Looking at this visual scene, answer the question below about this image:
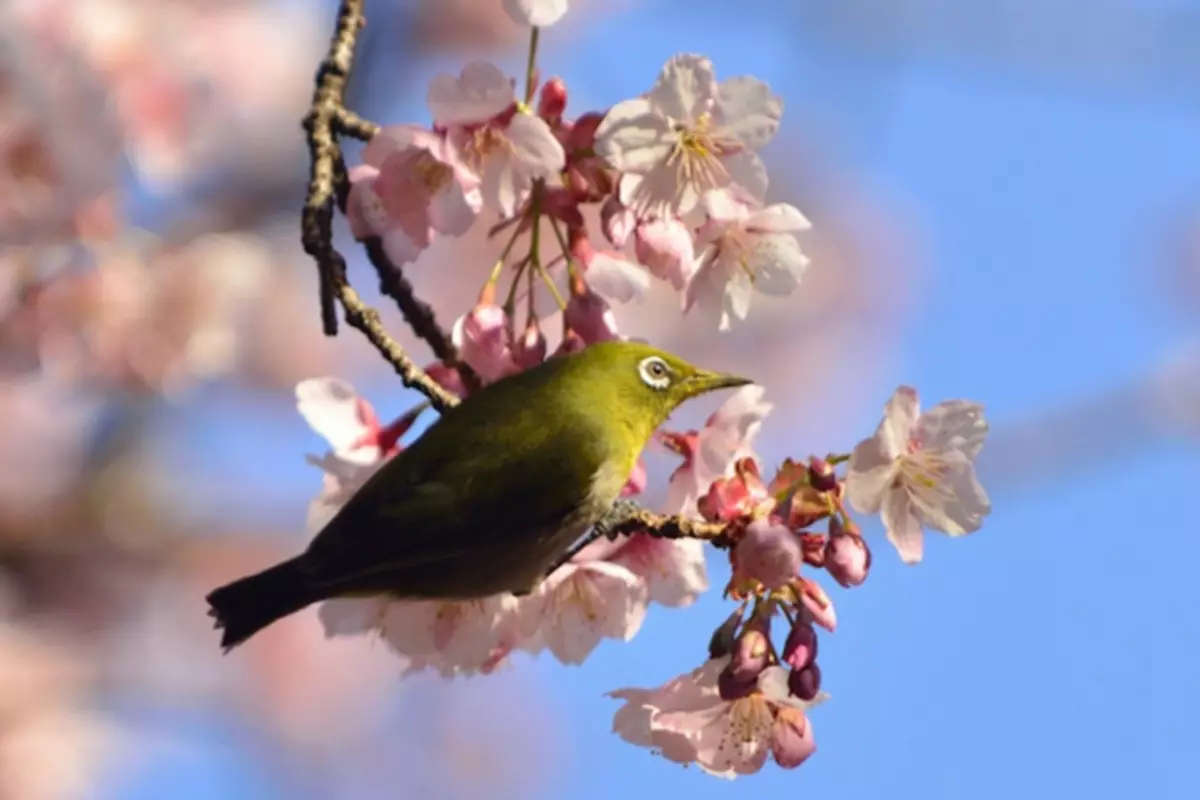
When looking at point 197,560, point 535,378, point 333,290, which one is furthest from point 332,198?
point 197,560

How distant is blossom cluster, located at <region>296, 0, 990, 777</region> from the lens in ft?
5.37

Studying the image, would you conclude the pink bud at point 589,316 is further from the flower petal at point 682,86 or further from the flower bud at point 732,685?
the flower bud at point 732,685

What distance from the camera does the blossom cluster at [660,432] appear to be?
1.64 m

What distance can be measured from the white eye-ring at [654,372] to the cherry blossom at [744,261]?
0.12 meters

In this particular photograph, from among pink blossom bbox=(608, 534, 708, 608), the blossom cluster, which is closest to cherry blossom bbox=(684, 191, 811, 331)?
the blossom cluster

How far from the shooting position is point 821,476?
1.60 metres

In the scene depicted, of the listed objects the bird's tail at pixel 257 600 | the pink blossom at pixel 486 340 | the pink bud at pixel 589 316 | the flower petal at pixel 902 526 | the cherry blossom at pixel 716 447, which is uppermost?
the pink bud at pixel 589 316

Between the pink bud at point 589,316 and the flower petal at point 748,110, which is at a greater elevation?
the flower petal at point 748,110

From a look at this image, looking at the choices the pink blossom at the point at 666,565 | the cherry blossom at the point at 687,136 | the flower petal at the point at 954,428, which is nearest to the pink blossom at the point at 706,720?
the pink blossom at the point at 666,565

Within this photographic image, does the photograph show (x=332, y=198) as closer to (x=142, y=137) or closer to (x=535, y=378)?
(x=535, y=378)

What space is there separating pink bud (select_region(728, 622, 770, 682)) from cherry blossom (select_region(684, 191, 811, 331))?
0.49m

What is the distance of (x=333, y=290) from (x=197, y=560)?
8.41 ft

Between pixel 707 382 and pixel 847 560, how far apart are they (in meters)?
0.55

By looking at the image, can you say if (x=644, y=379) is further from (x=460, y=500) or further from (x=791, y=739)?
(x=791, y=739)
